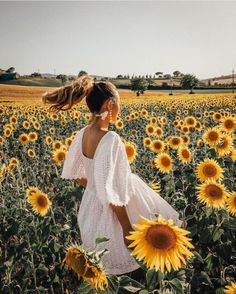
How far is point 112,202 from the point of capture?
245cm

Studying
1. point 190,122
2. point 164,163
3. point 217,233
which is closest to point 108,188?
point 217,233

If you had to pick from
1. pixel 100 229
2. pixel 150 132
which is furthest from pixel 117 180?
pixel 150 132

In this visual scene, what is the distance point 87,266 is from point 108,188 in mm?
1024

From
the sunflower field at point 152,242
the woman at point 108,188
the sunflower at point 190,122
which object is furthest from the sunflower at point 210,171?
the sunflower at point 190,122

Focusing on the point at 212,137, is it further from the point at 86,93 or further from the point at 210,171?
the point at 86,93

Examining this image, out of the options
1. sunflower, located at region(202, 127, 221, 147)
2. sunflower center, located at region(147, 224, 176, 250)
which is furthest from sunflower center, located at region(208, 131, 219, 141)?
sunflower center, located at region(147, 224, 176, 250)

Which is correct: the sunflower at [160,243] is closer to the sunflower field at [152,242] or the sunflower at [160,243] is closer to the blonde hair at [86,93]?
the sunflower field at [152,242]

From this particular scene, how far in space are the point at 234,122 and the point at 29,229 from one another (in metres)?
3.77

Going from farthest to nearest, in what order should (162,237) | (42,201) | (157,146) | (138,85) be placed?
(138,85)
(157,146)
(42,201)
(162,237)

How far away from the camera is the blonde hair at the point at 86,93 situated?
110 inches

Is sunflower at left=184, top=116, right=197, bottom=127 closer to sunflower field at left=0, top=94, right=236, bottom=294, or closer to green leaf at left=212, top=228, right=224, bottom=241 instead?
sunflower field at left=0, top=94, right=236, bottom=294

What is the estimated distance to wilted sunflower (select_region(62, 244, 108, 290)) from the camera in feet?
4.91

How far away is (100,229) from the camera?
2732 mm

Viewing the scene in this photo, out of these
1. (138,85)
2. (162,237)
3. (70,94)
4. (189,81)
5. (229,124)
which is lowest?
(162,237)
